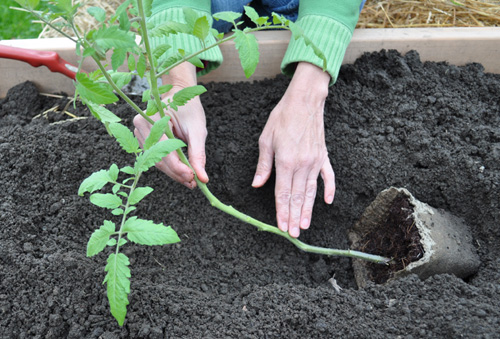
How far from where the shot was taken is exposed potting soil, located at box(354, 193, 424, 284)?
4.47 ft

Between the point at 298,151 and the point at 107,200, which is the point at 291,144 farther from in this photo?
the point at 107,200

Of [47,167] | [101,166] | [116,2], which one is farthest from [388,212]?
[116,2]

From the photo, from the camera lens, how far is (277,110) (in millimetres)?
1509

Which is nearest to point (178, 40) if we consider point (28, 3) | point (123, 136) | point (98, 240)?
point (123, 136)

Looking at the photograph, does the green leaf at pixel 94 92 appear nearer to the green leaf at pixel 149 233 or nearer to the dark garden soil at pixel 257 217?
the green leaf at pixel 149 233

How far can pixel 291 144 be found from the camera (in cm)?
140

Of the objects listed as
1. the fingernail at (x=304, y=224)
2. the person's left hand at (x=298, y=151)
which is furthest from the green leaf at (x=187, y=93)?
the fingernail at (x=304, y=224)

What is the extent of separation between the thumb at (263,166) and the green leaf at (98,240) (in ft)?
2.03

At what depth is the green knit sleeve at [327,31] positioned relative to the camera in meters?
1.54

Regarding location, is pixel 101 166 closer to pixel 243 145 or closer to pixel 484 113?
pixel 243 145

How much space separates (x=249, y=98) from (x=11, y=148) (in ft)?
2.84

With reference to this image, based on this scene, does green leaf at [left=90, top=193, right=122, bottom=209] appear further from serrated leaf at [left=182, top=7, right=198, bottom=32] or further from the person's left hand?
the person's left hand

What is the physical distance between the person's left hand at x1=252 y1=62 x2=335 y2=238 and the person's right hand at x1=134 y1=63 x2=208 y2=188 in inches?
8.3

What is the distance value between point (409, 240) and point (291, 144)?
0.48 meters
